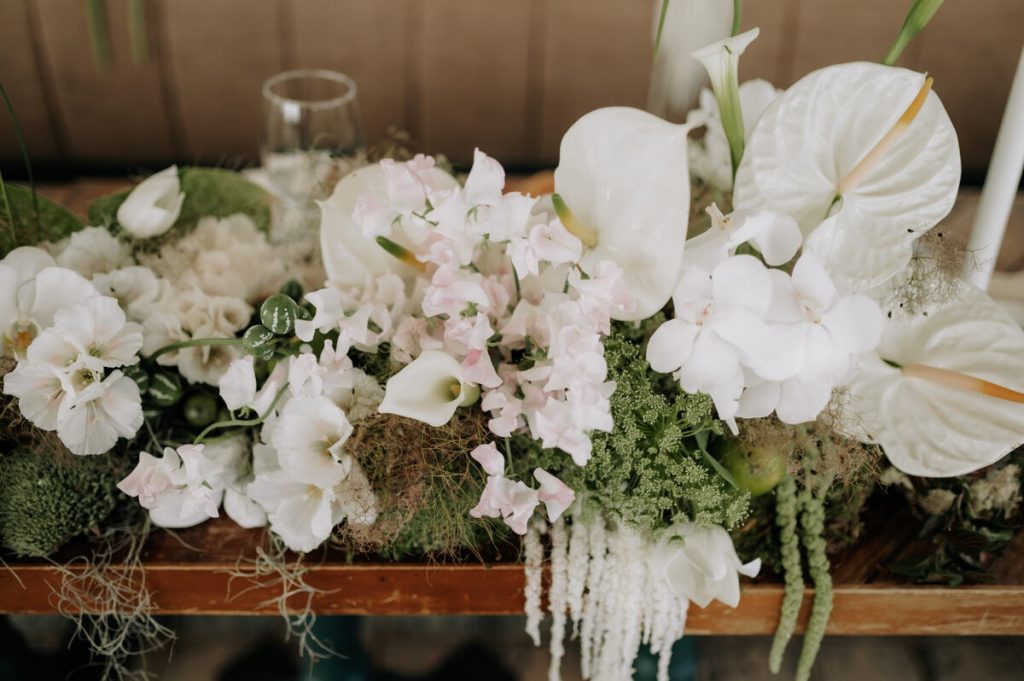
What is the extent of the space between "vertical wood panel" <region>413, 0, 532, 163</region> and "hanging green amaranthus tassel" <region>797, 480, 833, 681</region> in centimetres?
91

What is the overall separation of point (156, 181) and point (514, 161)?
813 millimetres

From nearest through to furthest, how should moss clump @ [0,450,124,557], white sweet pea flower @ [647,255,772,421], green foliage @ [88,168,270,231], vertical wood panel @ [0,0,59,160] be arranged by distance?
white sweet pea flower @ [647,255,772,421] < moss clump @ [0,450,124,557] < green foliage @ [88,168,270,231] < vertical wood panel @ [0,0,59,160]

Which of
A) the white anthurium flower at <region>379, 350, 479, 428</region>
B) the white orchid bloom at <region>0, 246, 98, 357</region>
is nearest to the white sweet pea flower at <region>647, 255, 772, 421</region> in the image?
the white anthurium flower at <region>379, 350, 479, 428</region>

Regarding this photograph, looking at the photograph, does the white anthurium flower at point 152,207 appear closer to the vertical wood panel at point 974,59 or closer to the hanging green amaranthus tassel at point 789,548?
the hanging green amaranthus tassel at point 789,548

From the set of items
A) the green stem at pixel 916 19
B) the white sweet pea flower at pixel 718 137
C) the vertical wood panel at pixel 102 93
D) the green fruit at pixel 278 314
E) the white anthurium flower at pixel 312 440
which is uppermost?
the green stem at pixel 916 19

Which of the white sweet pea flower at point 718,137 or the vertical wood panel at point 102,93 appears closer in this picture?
the white sweet pea flower at point 718,137

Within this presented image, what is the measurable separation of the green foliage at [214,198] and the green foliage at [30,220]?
0.02 metres

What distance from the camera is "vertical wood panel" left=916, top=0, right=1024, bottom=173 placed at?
1217 mm

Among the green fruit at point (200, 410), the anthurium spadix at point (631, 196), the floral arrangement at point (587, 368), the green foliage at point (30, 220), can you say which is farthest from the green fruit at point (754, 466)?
the green foliage at point (30, 220)

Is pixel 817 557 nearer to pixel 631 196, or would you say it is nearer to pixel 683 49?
Result: pixel 631 196

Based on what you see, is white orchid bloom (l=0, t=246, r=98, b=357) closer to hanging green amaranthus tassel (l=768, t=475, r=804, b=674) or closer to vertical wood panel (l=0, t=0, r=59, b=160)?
hanging green amaranthus tassel (l=768, t=475, r=804, b=674)

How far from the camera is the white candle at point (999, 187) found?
1.69 feet

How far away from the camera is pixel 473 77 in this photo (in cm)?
128

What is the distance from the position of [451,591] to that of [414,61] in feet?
3.05
